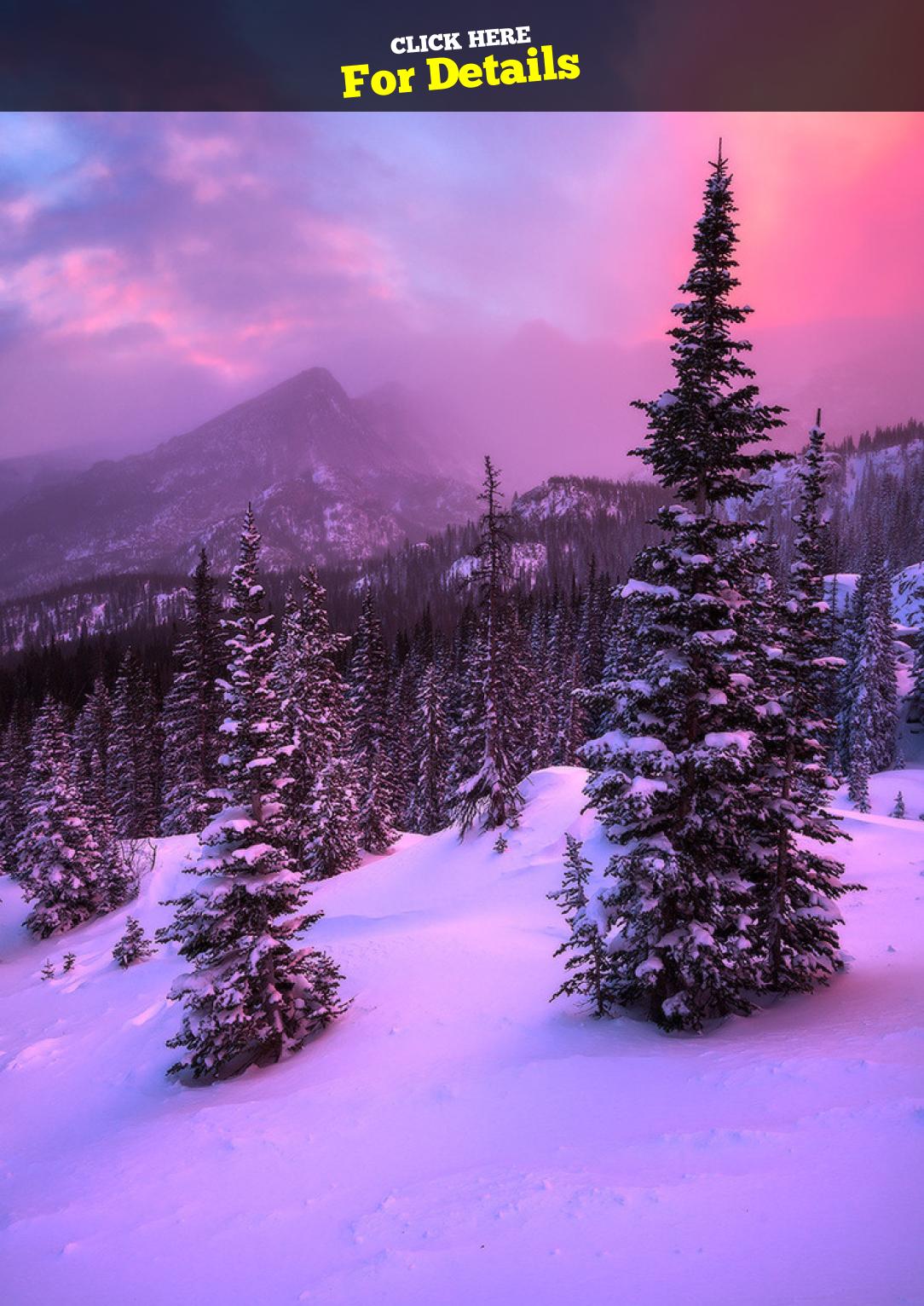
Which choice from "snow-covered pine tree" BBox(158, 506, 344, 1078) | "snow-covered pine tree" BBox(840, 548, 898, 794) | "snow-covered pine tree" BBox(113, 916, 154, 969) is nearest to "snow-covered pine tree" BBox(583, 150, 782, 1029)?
"snow-covered pine tree" BBox(158, 506, 344, 1078)

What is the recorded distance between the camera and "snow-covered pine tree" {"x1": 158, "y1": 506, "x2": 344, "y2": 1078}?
42.6 feet

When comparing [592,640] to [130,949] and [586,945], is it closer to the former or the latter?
[130,949]

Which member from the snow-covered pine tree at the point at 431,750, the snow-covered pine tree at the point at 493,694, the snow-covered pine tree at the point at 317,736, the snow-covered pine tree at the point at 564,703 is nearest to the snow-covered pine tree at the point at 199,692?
the snow-covered pine tree at the point at 317,736

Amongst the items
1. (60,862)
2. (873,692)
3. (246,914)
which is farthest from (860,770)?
(60,862)

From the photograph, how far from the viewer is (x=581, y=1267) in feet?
17.5

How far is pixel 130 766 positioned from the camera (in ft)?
173

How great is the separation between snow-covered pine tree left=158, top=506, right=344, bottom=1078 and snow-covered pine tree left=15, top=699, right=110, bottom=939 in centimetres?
2620

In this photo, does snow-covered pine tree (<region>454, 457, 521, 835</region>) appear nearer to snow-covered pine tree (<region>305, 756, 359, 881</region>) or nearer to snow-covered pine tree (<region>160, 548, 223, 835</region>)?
Result: snow-covered pine tree (<region>305, 756, 359, 881</region>)

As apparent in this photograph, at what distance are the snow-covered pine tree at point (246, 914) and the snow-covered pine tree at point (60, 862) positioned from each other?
26.2 metres

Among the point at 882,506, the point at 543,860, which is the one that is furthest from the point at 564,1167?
the point at 882,506

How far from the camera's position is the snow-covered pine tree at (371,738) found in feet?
133

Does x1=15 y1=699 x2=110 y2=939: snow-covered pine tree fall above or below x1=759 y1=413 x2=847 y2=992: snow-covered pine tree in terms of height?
below

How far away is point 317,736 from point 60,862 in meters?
15.3

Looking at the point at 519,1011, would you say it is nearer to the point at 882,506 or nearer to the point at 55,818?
the point at 55,818
